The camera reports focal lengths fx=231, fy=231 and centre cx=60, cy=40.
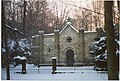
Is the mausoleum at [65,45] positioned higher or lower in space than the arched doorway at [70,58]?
higher

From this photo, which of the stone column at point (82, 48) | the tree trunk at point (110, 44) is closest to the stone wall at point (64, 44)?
the stone column at point (82, 48)

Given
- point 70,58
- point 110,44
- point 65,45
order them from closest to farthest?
1. point 110,44
2. point 70,58
3. point 65,45

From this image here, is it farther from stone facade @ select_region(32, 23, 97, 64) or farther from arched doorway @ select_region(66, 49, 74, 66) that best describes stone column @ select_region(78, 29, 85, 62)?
arched doorway @ select_region(66, 49, 74, 66)

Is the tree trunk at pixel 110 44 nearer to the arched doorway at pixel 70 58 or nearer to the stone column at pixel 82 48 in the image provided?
the stone column at pixel 82 48

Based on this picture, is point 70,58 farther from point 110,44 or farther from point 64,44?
point 110,44

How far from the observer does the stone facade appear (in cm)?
428

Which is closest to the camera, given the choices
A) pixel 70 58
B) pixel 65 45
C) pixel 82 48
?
pixel 70 58

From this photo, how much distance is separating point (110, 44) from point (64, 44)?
3.90 meters

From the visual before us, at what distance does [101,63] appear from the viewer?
2975 millimetres

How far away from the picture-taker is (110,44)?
199 centimetres

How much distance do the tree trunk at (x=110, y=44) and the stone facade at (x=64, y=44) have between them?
188 cm

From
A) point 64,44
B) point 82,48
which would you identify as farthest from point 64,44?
point 82,48

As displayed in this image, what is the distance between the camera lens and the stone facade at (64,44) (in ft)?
14.0

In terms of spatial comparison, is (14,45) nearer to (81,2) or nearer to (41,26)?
(41,26)
